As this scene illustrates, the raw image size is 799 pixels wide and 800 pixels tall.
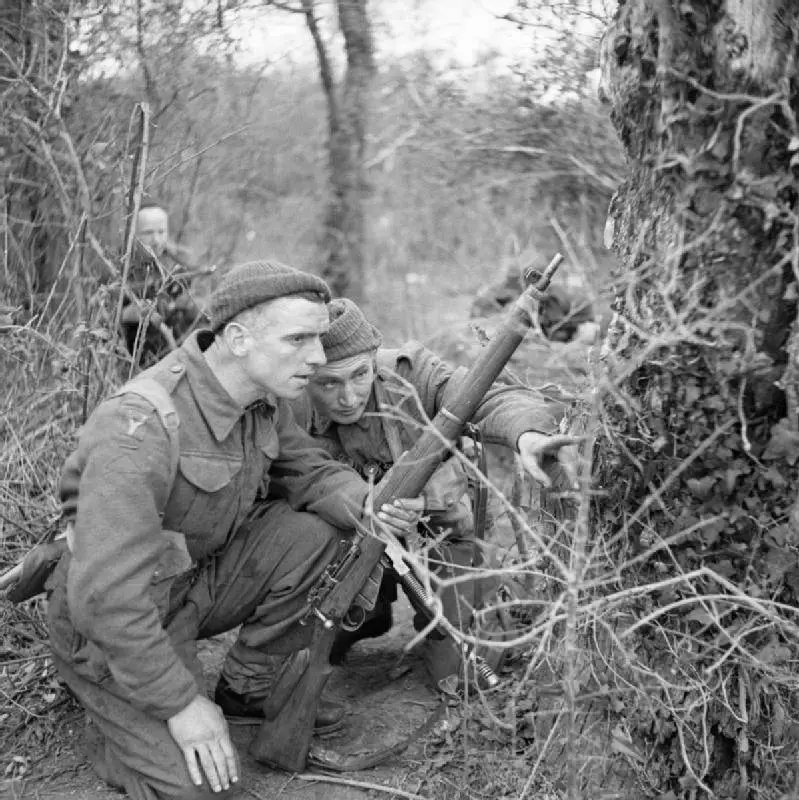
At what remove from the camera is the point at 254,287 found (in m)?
3.46

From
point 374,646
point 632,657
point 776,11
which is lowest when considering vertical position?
point 374,646

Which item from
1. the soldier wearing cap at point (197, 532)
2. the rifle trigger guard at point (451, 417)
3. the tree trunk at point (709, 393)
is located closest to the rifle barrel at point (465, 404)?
the rifle trigger guard at point (451, 417)

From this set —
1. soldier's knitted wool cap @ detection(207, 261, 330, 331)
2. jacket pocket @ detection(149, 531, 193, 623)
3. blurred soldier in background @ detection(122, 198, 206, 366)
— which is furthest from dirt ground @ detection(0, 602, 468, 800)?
blurred soldier in background @ detection(122, 198, 206, 366)

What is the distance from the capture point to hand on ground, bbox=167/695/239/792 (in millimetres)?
3357

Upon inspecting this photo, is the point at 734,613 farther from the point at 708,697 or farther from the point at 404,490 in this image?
the point at 404,490

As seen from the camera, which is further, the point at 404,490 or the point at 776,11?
the point at 404,490

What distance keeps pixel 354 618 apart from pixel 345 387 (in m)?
0.87

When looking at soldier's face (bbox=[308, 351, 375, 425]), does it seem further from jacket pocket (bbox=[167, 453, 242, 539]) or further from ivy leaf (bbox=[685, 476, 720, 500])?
ivy leaf (bbox=[685, 476, 720, 500])

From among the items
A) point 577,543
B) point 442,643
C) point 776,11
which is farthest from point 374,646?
point 776,11

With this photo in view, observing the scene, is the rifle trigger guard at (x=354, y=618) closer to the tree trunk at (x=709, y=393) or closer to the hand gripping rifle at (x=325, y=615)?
the hand gripping rifle at (x=325, y=615)

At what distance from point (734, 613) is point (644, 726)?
0.47 m

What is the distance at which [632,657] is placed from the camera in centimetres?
317

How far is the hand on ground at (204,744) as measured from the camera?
336cm

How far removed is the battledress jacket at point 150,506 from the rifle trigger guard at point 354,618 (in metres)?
0.34
